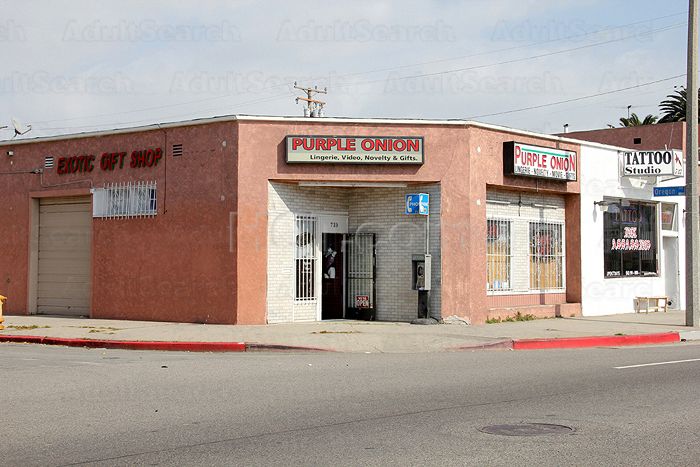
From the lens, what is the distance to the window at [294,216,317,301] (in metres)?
21.5

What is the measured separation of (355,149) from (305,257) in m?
3.05

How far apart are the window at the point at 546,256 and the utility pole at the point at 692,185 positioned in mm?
4151

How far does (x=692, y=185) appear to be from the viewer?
846 inches

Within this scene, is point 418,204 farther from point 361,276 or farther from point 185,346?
point 185,346

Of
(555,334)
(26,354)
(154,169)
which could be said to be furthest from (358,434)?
(154,169)

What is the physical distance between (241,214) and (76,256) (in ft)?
20.7

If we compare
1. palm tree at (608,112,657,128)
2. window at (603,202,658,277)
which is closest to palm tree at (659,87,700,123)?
palm tree at (608,112,657,128)

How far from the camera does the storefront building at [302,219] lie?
2084cm

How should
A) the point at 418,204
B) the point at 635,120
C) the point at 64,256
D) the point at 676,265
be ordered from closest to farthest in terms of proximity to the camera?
1. the point at 418,204
2. the point at 64,256
3. the point at 676,265
4. the point at 635,120

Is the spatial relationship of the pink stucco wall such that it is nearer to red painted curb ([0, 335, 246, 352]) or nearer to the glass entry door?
the glass entry door

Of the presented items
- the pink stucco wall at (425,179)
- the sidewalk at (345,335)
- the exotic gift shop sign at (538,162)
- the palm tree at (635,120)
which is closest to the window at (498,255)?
the pink stucco wall at (425,179)

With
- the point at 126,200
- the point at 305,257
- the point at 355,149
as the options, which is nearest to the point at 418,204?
the point at 355,149

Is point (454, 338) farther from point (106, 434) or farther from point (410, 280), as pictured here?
point (106, 434)

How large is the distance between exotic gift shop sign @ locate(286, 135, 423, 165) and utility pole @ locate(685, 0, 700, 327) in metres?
6.73
